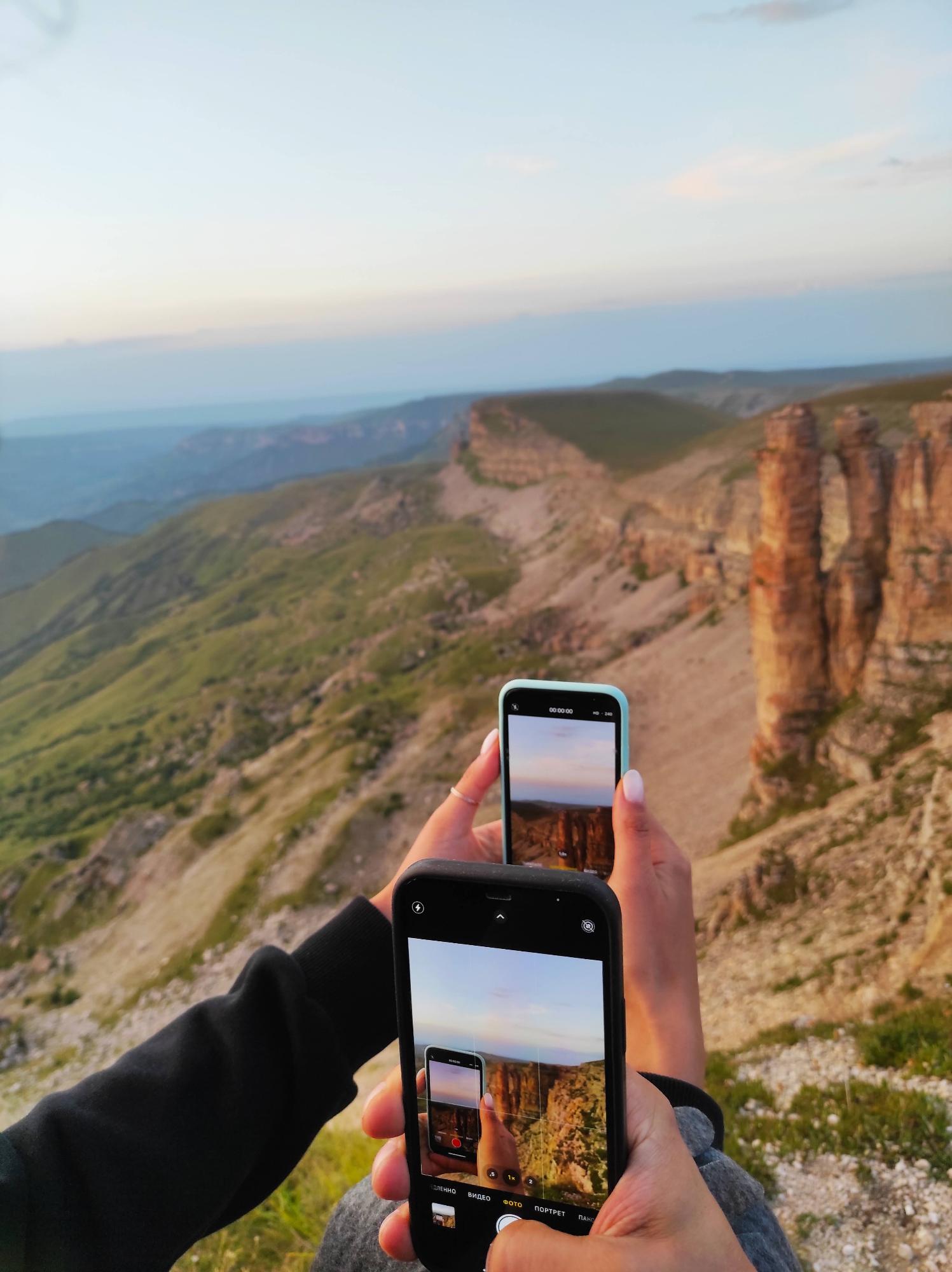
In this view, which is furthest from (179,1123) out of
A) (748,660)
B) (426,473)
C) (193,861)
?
(426,473)

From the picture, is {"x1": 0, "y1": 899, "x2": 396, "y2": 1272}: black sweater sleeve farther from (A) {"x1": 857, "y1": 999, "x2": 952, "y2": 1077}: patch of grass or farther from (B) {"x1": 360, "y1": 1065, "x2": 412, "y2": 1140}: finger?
(A) {"x1": 857, "y1": 999, "x2": 952, "y2": 1077}: patch of grass

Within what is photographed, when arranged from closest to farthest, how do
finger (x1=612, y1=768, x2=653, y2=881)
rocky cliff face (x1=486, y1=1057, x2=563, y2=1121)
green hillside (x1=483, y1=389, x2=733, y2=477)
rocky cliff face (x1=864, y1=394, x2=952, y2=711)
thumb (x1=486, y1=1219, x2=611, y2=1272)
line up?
thumb (x1=486, y1=1219, x2=611, y2=1272), rocky cliff face (x1=486, y1=1057, x2=563, y2=1121), finger (x1=612, y1=768, x2=653, y2=881), rocky cliff face (x1=864, y1=394, x2=952, y2=711), green hillside (x1=483, y1=389, x2=733, y2=477)

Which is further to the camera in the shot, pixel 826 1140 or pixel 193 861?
pixel 193 861

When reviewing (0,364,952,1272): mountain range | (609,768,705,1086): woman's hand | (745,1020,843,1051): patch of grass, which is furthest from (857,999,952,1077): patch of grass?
(609,768,705,1086): woman's hand

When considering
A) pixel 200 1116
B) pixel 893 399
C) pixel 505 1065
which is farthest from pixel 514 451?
pixel 505 1065

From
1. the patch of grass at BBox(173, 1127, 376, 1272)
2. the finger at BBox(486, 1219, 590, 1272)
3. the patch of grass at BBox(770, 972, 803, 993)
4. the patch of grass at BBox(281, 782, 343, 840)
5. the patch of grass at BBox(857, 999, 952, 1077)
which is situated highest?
the finger at BBox(486, 1219, 590, 1272)

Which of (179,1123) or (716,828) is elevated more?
(179,1123)

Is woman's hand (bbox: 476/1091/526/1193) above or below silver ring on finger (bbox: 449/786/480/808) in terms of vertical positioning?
below

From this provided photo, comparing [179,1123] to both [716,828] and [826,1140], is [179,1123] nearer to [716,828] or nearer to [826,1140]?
[826,1140]
